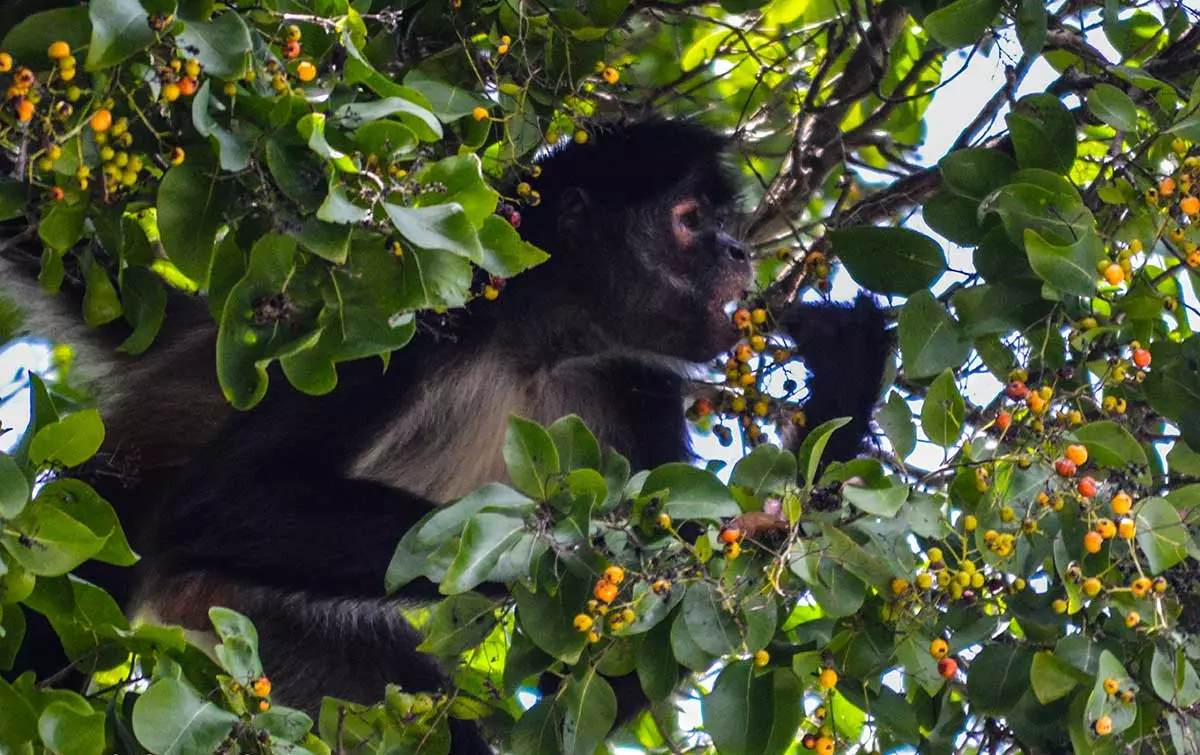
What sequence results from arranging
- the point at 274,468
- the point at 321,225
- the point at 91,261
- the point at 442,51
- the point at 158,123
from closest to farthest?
1. the point at 321,225
2. the point at 158,123
3. the point at 91,261
4. the point at 442,51
5. the point at 274,468

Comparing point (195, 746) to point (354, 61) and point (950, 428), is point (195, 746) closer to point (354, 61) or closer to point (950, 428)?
point (354, 61)

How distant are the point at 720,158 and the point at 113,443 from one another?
6.79 feet

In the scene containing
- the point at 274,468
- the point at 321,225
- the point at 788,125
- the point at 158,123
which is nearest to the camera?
the point at 321,225

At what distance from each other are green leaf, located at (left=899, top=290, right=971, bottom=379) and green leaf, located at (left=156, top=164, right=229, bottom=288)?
119cm

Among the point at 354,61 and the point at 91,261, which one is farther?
the point at 91,261

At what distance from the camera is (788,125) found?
440cm

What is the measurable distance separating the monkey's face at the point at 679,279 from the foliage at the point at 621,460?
1231 mm

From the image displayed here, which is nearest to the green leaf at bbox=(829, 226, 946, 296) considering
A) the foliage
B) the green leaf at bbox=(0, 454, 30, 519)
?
the foliage

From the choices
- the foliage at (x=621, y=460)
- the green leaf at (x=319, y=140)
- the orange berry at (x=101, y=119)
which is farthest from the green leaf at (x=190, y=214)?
the green leaf at (x=319, y=140)

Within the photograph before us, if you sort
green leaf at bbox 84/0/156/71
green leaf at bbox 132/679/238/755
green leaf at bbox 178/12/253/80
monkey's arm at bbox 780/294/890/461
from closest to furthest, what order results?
green leaf at bbox 84/0/156/71, green leaf at bbox 178/12/253/80, green leaf at bbox 132/679/238/755, monkey's arm at bbox 780/294/890/461

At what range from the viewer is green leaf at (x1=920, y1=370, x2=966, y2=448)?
8.18ft

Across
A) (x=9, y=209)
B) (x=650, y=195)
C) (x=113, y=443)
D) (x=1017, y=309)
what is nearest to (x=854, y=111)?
(x=650, y=195)

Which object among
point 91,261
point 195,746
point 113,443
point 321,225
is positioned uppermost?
point 321,225

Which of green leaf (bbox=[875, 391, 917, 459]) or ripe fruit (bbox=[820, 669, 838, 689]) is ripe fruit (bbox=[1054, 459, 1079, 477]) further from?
ripe fruit (bbox=[820, 669, 838, 689])
